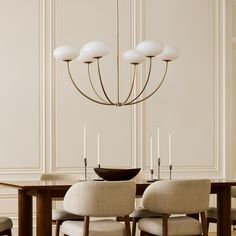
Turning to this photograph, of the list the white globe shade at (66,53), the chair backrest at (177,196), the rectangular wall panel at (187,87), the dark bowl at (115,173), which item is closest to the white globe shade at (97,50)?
the white globe shade at (66,53)

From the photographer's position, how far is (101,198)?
377 centimetres

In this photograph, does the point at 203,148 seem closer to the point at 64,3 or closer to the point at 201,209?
the point at 64,3

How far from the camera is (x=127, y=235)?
383cm

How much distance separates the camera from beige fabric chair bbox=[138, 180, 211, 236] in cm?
396

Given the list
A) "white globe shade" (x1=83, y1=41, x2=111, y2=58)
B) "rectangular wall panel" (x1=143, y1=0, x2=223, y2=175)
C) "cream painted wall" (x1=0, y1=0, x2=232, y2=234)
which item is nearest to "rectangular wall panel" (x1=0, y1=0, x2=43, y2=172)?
"cream painted wall" (x1=0, y1=0, x2=232, y2=234)

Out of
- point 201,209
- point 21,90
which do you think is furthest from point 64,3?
point 201,209

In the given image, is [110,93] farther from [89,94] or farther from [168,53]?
[168,53]

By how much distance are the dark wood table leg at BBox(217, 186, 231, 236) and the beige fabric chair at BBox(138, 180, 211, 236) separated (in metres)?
0.46

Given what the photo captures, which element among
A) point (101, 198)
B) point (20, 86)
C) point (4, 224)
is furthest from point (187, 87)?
point (101, 198)

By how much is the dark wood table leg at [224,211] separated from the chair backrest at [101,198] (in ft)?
3.13

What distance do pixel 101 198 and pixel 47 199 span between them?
43cm

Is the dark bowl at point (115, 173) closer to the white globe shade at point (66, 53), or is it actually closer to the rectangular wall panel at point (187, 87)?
the white globe shade at point (66, 53)

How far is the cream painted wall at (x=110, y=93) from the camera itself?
6.09 metres

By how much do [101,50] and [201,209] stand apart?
1.28 meters
